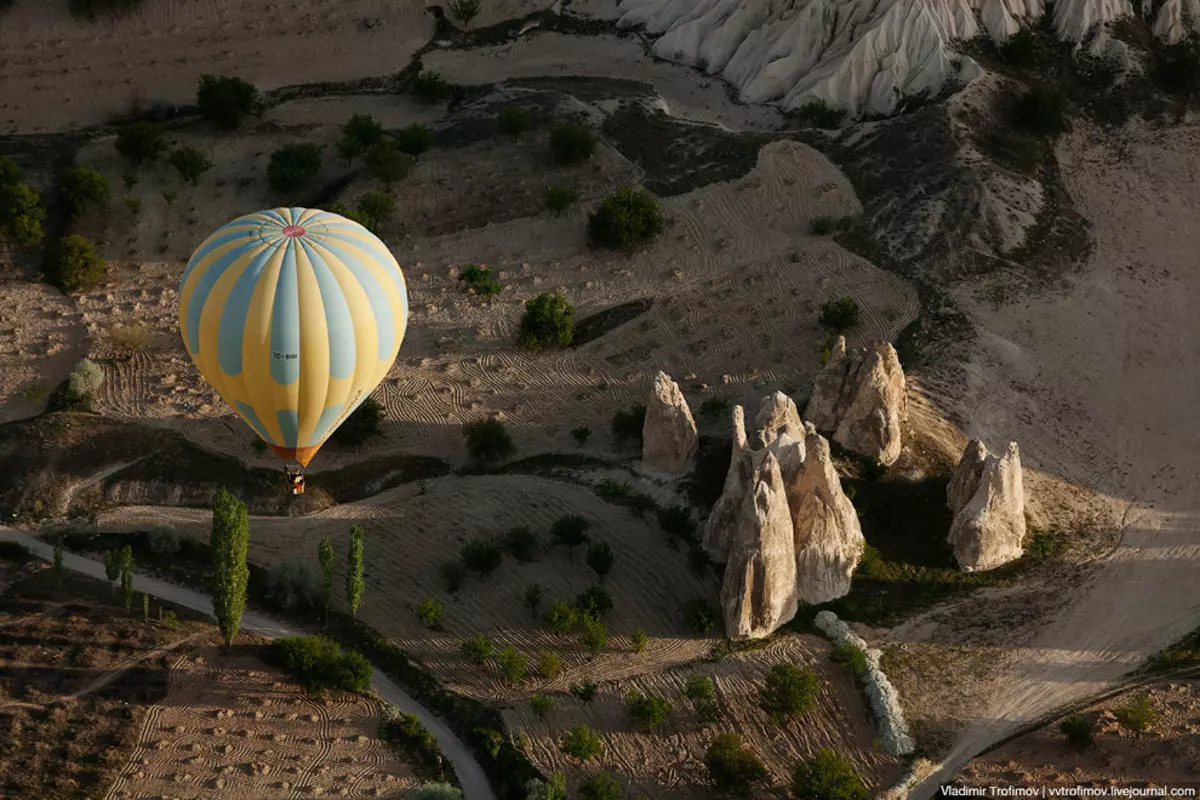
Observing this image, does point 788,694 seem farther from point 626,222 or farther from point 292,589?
point 626,222

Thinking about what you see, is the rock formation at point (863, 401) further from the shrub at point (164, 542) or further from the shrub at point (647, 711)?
the shrub at point (164, 542)

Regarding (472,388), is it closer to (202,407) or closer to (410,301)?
(410,301)

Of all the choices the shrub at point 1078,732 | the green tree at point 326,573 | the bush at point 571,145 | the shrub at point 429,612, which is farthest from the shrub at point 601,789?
the bush at point 571,145

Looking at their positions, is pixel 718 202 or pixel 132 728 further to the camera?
pixel 718 202

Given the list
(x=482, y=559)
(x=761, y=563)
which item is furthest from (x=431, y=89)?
(x=761, y=563)

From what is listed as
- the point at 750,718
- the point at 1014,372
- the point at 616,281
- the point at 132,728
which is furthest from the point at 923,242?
the point at 132,728

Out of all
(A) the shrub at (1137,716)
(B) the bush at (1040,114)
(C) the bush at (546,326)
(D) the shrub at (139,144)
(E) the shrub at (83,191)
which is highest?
(B) the bush at (1040,114)
